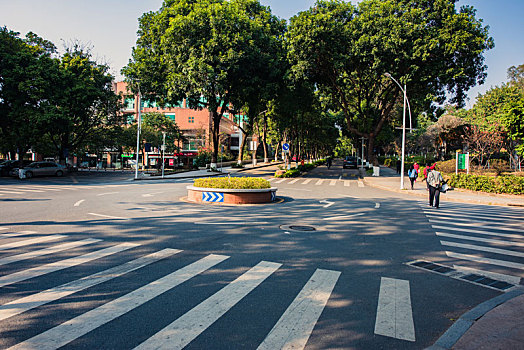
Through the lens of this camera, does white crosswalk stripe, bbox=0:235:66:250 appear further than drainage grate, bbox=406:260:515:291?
Yes

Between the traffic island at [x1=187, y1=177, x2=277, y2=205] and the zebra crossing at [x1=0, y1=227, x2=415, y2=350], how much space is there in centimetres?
787

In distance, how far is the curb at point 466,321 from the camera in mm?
3654

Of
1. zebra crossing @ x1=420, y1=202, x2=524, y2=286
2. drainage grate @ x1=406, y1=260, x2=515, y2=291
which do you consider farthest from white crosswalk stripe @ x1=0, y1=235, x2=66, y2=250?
zebra crossing @ x1=420, y1=202, x2=524, y2=286

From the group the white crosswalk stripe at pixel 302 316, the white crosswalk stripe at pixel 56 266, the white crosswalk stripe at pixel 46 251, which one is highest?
the white crosswalk stripe at pixel 46 251

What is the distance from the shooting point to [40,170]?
31.7 metres

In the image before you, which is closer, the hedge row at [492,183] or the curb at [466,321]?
Answer: the curb at [466,321]

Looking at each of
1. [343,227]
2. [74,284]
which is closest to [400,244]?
[343,227]

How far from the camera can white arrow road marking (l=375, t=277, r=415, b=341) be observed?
3887mm

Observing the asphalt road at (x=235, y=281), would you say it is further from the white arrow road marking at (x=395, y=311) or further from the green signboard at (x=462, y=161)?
the green signboard at (x=462, y=161)

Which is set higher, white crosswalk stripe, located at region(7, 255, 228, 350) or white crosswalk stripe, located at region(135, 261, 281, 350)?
white crosswalk stripe, located at region(7, 255, 228, 350)

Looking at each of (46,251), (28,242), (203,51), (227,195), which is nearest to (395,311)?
(46,251)

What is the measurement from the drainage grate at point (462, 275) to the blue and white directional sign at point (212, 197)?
9.31 meters

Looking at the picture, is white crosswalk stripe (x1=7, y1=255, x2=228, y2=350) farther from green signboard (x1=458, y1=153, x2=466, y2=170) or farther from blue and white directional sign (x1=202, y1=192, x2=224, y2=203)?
green signboard (x1=458, y1=153, x2=466, y2=170)

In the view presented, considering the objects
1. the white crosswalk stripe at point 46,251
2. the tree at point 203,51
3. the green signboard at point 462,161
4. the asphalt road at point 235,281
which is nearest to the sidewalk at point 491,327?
the asphalt road at point 235,281
